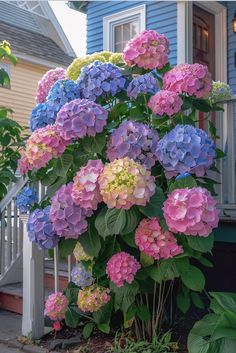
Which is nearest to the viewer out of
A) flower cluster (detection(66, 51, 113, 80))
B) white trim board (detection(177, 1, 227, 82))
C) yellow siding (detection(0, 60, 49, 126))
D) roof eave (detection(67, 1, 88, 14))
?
flower cluster (detection(66, 51, 113, 80))

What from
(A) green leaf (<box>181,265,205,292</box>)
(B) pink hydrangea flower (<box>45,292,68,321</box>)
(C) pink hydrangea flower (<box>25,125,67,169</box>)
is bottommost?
(B) pink hydrangea flower (<box>45,292,68,321</box>)

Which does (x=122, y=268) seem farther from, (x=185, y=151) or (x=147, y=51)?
(x=147, y=51)

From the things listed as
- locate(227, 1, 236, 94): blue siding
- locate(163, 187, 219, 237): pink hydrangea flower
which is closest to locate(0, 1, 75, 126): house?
locate(227, 1, 236, 94): blue siding

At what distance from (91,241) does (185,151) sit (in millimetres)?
817

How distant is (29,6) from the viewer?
16.0 metres

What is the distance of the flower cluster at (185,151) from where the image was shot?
2895 mm

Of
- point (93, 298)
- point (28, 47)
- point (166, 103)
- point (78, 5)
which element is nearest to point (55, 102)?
point (166, 103)

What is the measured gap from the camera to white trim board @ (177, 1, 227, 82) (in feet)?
20.3

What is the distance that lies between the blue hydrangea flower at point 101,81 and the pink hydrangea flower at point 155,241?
0.93 m

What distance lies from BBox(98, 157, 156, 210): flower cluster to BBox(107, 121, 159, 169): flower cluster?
0.19 meters

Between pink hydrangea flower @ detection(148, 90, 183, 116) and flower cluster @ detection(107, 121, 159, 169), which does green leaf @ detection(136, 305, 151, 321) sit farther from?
pink hydrangea flower @ detection(148, 90, 183, 116)

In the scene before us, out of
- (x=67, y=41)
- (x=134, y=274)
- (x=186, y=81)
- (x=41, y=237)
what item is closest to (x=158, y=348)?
(x=134, y=274)

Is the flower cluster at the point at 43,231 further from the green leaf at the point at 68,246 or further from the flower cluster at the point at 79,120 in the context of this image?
the flower cluster at the point at 79,120

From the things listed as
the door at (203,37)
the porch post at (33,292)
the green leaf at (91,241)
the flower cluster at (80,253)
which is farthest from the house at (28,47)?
the green leaf at (91,241)
